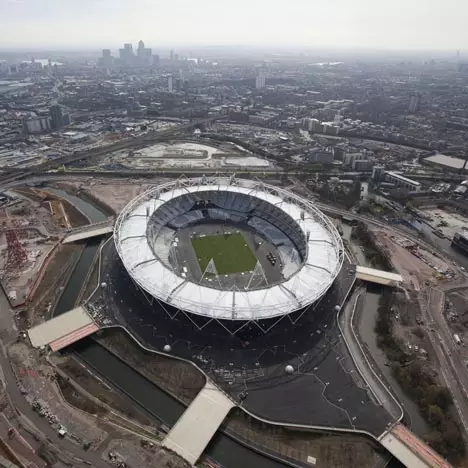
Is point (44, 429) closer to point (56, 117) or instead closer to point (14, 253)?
point (14, 253)

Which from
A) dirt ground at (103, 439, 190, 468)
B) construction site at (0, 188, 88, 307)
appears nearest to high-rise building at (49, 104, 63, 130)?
construction site at (0, 188, 88, 307)

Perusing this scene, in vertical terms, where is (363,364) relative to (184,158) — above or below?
below

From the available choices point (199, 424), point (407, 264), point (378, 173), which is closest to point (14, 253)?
point (199, 424)

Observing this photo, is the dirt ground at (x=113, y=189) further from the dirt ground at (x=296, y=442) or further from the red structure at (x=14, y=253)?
the dirt ground at (x=296, y=442)

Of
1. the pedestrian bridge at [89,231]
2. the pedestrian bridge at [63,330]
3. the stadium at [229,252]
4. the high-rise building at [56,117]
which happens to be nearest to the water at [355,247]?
the stadium at [229,252]

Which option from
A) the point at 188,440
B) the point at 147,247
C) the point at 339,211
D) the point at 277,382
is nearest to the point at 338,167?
the point at 339,211

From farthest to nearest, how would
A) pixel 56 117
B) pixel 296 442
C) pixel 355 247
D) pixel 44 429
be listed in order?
pixel 56 117 < pixel 355 247 < pixel 296 442 < pixel 44 429

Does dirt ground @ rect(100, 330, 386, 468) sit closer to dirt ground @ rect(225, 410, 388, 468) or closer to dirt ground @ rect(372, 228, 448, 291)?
dirt ground @ rect(225, 410, 388, 468)
